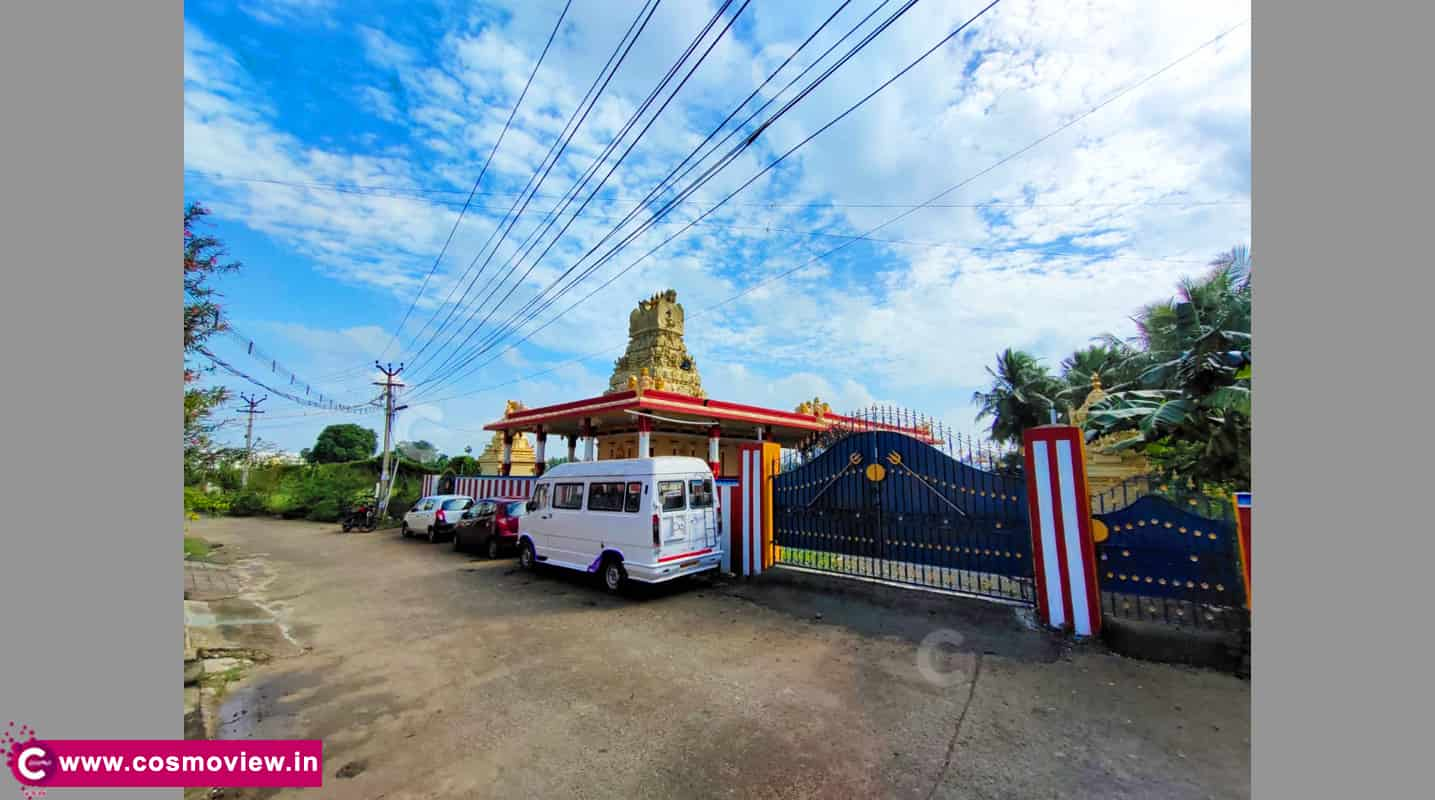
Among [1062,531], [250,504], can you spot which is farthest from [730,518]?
[250,504]

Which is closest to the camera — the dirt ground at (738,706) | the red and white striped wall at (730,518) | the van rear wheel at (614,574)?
the dirt ground at (738,706)

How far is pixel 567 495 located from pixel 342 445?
176 ft

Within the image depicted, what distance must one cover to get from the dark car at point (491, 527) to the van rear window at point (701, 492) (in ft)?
17.8

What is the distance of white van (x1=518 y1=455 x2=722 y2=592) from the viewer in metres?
7.56

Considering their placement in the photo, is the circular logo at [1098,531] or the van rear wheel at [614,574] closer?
the circular logo at [1098,531]

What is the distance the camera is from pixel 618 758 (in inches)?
133

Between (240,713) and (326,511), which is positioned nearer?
(240,713)

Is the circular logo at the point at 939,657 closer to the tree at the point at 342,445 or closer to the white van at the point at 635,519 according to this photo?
the white van at the point at 635,519

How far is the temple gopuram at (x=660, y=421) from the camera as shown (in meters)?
19.1

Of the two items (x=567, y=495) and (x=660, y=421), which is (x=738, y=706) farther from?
(x=660, y=421)

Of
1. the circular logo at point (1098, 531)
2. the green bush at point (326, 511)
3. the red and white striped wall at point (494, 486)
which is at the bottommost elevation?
the green bush at point (326, 511)

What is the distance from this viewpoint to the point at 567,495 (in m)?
8.99

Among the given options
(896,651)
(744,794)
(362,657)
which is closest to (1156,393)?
(896,651)
